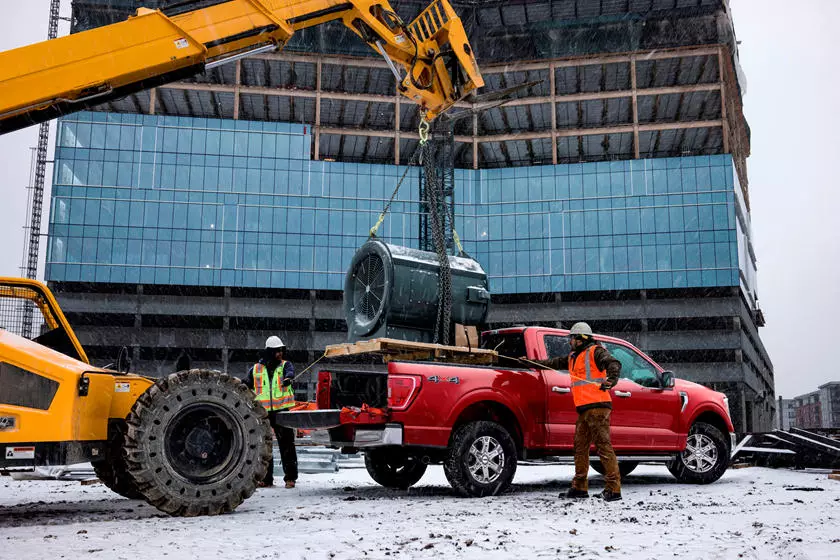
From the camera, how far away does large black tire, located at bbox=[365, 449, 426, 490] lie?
431 inches

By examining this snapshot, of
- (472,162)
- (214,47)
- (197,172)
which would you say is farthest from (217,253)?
(214,47)

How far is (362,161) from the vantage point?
215 ft

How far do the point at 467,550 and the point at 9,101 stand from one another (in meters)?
A: 6.34

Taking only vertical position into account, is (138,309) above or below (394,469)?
above

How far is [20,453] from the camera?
671 centimetres

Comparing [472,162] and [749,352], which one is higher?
[472,162]

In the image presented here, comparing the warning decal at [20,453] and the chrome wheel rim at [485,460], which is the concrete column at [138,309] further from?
the warning decal at [20,453]

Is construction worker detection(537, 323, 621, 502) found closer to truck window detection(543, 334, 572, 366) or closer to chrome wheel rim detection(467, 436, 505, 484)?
chrome wheel rim detection(467, 436, 505, 484)

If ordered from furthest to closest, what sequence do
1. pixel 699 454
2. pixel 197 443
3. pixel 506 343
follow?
pixel 699 454
pixel 506 343
pixel 197 443

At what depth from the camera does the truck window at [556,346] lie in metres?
10.4

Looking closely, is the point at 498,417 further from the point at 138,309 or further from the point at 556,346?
the point at 138,309

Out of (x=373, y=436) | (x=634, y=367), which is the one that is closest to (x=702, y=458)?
(x=634, y=367)

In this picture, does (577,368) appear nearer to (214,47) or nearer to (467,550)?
(467,550)

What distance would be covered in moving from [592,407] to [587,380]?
0.98 feet
